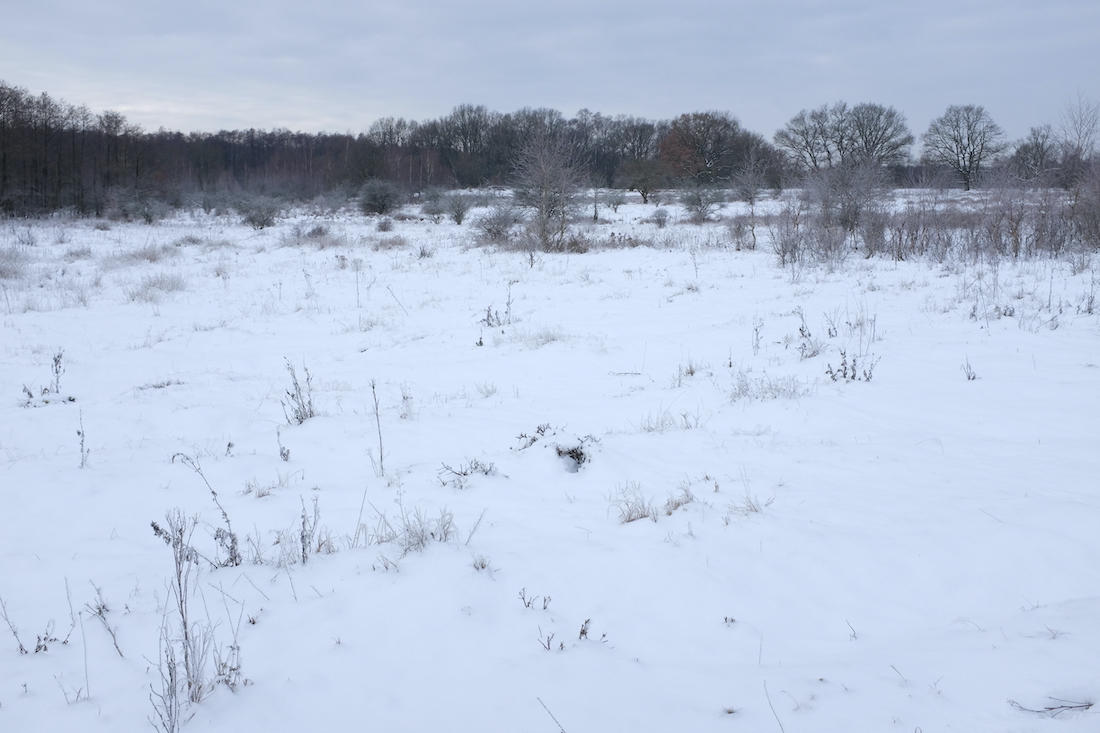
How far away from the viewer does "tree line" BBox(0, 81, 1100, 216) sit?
24230 mm

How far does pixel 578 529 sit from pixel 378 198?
34.4m

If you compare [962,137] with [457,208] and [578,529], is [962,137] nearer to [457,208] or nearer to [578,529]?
[457,208]

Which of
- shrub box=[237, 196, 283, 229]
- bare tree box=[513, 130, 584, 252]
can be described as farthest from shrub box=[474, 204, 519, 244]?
shrub box=[237, 196, 283, 229]

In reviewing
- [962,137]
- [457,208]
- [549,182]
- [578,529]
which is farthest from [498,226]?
[962,137]

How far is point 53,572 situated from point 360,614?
1726 mm

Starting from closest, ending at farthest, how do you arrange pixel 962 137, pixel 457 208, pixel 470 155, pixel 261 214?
pixel 261 214 < pixel 457 208 < pixel 962 137 < pixel 470 155

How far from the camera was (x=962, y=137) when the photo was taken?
46.9 meters

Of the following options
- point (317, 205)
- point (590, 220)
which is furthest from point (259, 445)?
point (317, 205)

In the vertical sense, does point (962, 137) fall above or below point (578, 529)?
above

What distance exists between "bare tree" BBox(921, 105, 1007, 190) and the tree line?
0.29 ft

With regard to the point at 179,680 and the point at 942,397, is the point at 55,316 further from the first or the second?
the point at 942,397

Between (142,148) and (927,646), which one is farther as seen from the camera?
(142,148)

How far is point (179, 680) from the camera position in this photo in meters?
2.13

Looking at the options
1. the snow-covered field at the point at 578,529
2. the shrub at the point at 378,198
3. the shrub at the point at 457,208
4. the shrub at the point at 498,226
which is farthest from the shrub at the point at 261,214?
the snow-covered field at the point at 578,529
